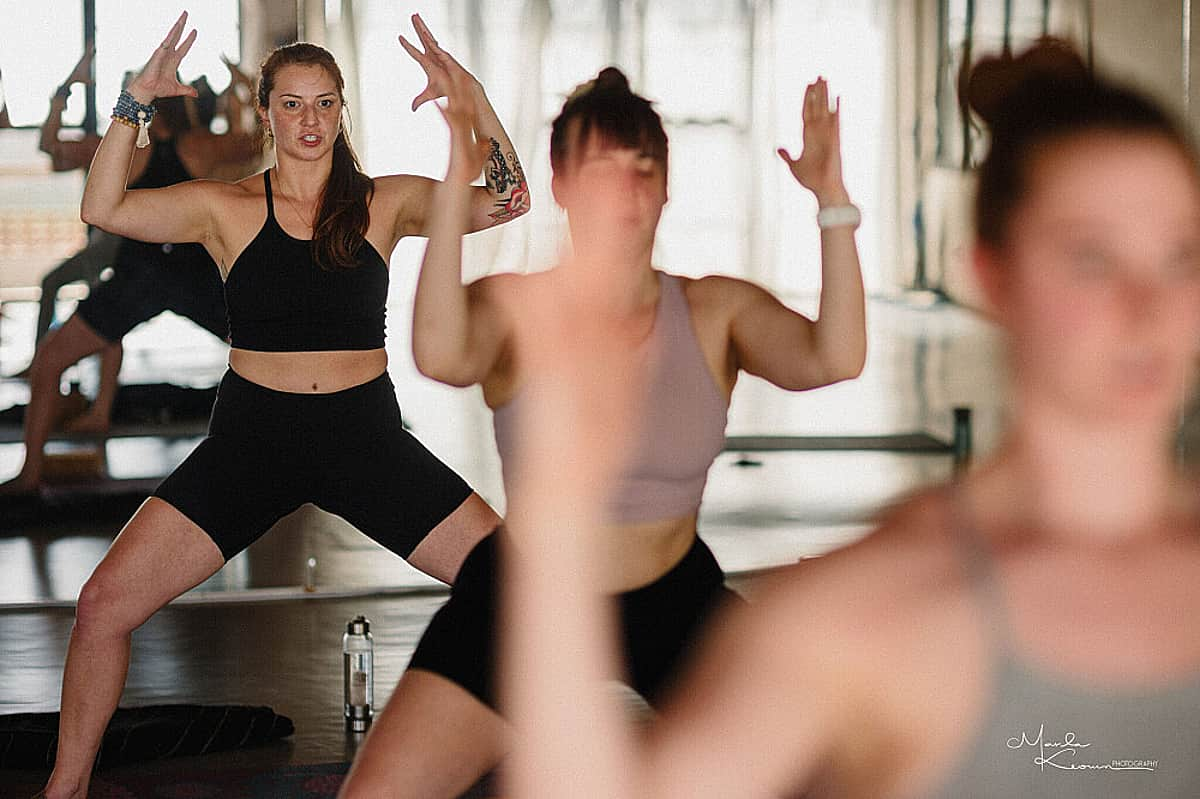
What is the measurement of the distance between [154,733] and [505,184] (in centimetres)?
136

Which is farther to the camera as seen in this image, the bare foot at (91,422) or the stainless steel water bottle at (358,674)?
the bare foot at (91,422)

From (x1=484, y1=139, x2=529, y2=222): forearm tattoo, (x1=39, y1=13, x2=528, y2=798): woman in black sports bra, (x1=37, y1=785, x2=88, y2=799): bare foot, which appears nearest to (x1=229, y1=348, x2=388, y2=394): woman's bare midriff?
(x1=39, y1=13, x2=528, y2=798): woman in black sports bra

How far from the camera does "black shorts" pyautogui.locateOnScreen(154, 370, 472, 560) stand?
2910 millimetres

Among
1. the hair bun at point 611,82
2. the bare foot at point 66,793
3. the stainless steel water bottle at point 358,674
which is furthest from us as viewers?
the stainless steel water bottle at point 358,674

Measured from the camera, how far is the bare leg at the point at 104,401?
5.93m

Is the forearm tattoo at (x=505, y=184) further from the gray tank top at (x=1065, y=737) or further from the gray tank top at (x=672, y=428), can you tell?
the gray tank top at (x=1065, y=737)

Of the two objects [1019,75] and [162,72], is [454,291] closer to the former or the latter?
[1019,75]

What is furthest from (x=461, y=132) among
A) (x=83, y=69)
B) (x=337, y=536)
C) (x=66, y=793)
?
(x=337, y=536)

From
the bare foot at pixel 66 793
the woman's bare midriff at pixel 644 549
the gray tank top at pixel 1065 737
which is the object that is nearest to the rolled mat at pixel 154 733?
the bare foot at pixel 66 793

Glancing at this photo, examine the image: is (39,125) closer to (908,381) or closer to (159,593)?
(159,593)

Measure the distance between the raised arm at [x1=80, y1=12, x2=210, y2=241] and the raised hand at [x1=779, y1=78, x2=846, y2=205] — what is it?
159cm

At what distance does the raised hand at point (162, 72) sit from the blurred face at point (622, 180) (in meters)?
1.35

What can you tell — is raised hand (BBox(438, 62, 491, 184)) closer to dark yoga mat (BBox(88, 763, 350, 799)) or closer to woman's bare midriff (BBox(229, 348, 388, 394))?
woman's bare midriff (BBox(229, 348, 388, 394))
